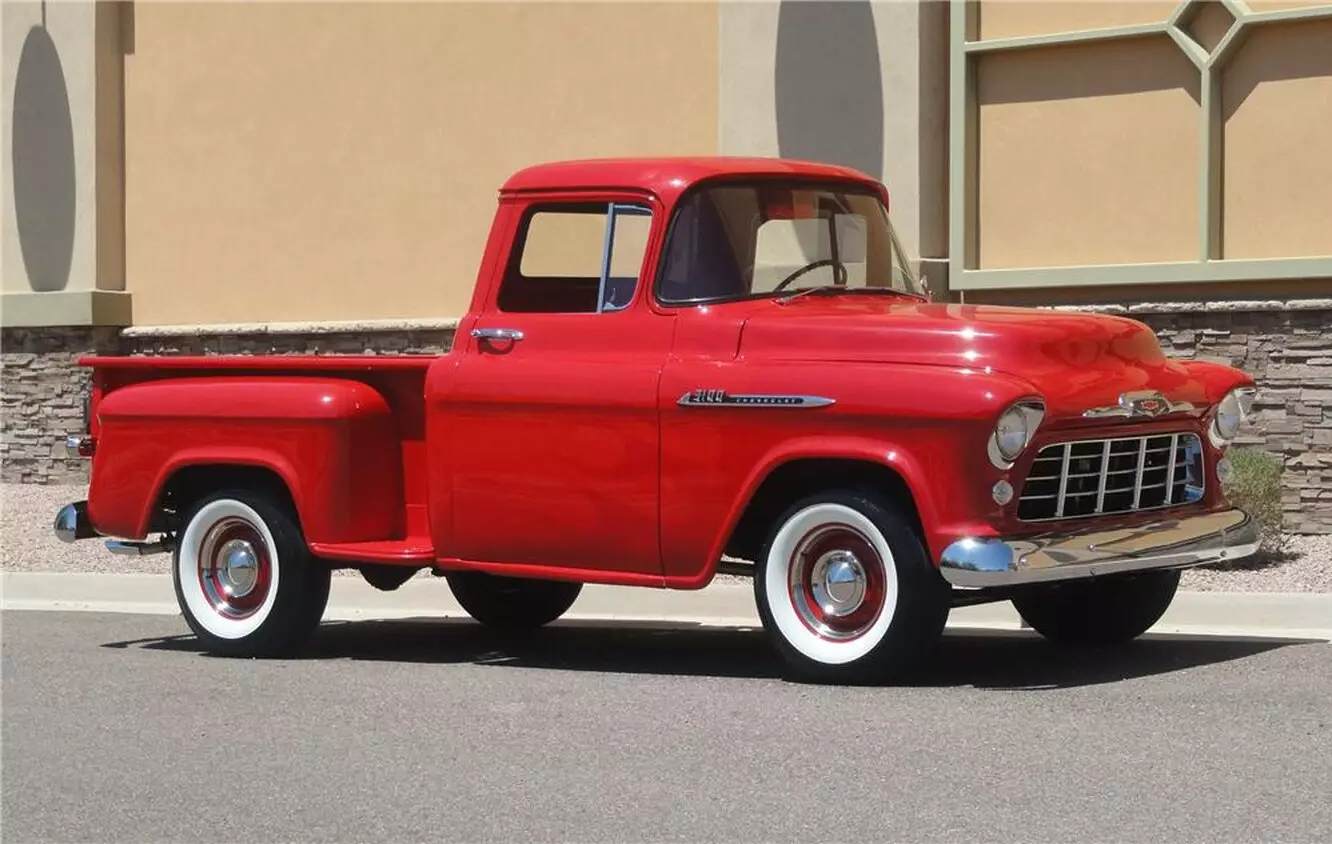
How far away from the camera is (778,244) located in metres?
9.73

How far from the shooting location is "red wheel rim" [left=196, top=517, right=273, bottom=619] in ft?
34.2

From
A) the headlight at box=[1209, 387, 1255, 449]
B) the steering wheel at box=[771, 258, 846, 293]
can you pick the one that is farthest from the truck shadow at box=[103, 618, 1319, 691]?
the steering wheel at box=[771, 258, 846, 293]

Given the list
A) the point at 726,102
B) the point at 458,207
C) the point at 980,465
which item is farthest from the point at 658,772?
the point at 458,207

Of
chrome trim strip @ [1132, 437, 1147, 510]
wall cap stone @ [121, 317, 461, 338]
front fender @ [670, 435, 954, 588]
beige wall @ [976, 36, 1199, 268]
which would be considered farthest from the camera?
wall cap stone @ [121, 317, 461, 338]

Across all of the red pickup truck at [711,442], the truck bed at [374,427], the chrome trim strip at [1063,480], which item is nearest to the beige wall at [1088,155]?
the red pickup truck at [711,442]

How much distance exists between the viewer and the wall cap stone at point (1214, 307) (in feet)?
48.3

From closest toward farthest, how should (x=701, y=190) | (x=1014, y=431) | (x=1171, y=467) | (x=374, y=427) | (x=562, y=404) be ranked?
(x=1014, y=431) → (x=1171, y=467) → (x=562, y=404) → (x=701, y=190) → (x=374, y=427)

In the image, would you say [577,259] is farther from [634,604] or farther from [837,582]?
[634,604]

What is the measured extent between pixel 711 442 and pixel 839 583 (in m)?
0.79

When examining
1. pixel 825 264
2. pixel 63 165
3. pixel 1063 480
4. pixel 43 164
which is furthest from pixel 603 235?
pixel 43 164

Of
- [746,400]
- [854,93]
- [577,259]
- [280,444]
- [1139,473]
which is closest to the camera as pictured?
[746,400]

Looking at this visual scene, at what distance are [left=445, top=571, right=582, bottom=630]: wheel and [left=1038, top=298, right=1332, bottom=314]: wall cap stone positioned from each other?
4.86 meters

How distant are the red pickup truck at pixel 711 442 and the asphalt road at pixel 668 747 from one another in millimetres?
434

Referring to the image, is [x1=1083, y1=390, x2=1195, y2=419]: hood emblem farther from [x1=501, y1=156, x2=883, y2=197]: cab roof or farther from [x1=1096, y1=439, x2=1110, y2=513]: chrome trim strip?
[x1=501, y1=156, x2=883, y2=197]: cab roof
